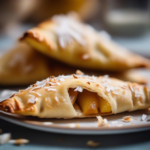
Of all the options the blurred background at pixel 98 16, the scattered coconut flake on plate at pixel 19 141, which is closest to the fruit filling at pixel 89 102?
the scattered coconut flake on plate at pixel 19 141

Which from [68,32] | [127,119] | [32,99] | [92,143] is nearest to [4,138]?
[32,99]

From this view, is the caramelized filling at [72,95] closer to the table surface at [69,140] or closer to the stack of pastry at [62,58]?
the table surface at [69,140]

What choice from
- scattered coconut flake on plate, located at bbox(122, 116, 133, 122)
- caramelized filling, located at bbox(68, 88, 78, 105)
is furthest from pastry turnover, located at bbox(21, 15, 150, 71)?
scattered coconut flake on plate, located at bbox(122, 116, 133, 122)

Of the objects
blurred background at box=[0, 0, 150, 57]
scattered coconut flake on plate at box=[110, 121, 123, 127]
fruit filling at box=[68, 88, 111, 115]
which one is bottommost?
scattered coconut flake on plate at box=[110, 121, 123, 127]

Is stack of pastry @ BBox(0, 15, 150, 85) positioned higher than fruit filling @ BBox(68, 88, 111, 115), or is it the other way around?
stack of pastry @ BBox(0, 15, 150, 85)

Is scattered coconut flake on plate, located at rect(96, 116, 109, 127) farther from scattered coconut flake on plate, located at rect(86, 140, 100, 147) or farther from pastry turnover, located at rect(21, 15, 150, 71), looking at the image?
pastry turnover, located at rect(21, 15, 150, 71)

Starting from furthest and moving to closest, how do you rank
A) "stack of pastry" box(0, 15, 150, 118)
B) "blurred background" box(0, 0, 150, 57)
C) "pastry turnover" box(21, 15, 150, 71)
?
"blurred background" box(0, 0, 150, 57) < "pastry turnover" box(21, 15, 150, 71) < "stack of pastry" box(0, 15, 150, 118)

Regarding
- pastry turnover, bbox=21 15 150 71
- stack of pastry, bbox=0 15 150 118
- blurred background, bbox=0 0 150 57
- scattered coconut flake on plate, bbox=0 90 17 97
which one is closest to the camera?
stack of pastry, bbox=0 15 150 118

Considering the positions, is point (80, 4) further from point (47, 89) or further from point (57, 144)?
point (57, 144)
